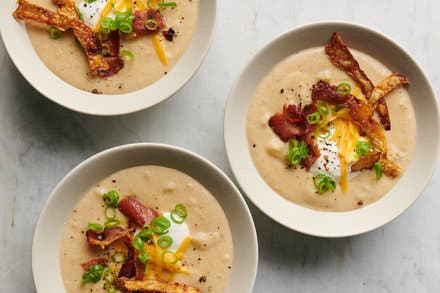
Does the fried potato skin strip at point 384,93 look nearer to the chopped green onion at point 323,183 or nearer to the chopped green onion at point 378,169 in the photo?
the chopped green onion at point 378,169

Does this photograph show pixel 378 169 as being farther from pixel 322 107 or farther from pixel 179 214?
A: pixel 179 214

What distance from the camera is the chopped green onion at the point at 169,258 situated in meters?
2.98

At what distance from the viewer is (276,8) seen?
3.32m

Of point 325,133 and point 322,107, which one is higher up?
point 322,107

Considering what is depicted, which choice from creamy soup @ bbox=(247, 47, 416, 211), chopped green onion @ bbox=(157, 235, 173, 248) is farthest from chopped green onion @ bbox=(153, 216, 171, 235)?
creamy soup @ bbox=(247, 47, 416, 211)

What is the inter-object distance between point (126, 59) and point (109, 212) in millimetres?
722

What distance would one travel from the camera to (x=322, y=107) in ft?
10.1

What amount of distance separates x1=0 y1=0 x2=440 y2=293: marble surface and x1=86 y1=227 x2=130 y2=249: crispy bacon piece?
0.42 m

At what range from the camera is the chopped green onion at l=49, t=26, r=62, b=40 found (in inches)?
122

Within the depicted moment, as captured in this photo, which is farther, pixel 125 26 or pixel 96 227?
pixel 125 26

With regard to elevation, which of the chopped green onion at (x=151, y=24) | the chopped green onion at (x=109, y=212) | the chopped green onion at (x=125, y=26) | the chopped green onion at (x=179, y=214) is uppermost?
the chopped green onion at (x=151, y=24)

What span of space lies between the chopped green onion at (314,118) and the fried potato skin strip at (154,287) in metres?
0.94

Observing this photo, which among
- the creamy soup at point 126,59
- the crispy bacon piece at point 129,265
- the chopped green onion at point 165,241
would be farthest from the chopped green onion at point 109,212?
the creamy soup at point 126,59

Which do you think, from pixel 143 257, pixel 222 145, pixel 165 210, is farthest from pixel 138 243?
pixel 222 145
